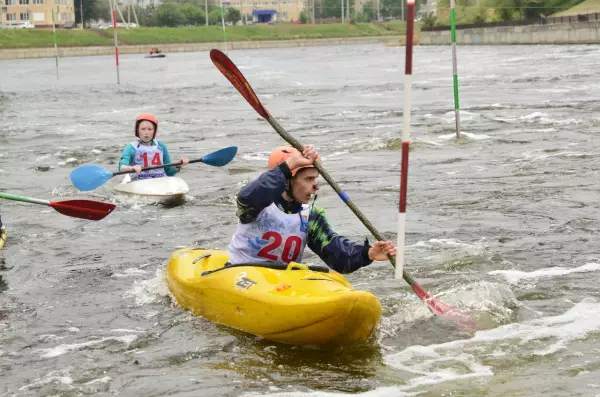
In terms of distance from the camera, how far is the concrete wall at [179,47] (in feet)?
242

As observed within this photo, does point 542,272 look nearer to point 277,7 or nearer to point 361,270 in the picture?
point 361,270

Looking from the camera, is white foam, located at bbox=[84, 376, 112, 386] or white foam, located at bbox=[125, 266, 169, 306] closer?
white foam, located at bbox=[84, 376, 112, 386]

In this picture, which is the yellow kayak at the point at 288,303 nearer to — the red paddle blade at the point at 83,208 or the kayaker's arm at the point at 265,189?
the kayaker's arm at the point at 265,189

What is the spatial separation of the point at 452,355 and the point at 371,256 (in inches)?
30.4

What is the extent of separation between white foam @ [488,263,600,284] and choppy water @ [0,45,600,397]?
31 mm

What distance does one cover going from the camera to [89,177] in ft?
34.0

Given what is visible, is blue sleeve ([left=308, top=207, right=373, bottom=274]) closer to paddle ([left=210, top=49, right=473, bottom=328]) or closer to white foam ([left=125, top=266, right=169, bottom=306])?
paddle ([left=210, top=49, right=473, bottom=328])

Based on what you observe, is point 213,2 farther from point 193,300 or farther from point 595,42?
point 193,300

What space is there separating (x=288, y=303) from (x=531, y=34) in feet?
190

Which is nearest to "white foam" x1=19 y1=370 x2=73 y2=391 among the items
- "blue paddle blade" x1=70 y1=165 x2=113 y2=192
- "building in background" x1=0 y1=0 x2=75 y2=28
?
"blue paddle blade" x1=70 y1=165 x2=113 y2=192

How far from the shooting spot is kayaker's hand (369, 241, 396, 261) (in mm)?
5836

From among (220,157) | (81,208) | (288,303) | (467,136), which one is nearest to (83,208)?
(81,208)

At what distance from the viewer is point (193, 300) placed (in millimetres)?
6648

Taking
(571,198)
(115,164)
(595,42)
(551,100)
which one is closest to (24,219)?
(115,164)
